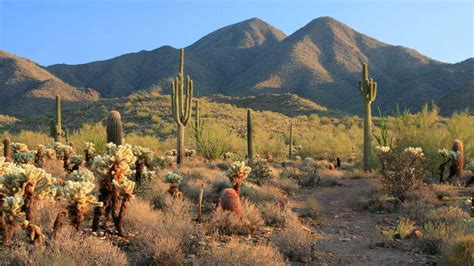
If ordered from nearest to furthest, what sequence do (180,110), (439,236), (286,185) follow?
(439,236) < (286,185) < (180,110)

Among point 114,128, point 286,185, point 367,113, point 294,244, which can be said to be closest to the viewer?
point 294,244

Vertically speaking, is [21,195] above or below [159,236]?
above

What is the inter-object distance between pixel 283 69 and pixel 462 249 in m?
65.7

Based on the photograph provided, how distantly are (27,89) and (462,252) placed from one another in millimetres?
64336

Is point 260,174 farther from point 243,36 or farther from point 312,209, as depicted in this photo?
point 243,36

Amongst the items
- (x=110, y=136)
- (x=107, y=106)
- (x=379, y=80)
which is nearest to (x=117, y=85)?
(x=107, y=106)

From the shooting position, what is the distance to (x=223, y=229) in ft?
27.0

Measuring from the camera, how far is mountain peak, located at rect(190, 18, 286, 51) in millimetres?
98562

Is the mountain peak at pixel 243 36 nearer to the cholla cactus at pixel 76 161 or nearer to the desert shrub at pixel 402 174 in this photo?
the desert shrub at pixel 402 174

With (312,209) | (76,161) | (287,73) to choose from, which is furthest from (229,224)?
(287,73)

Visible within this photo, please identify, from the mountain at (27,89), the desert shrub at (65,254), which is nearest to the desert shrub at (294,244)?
the desert shrub at (65,254)

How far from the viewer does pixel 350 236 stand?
8891 millimetres

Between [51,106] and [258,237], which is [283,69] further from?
[258,237]

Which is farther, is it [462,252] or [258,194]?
[258,194]
